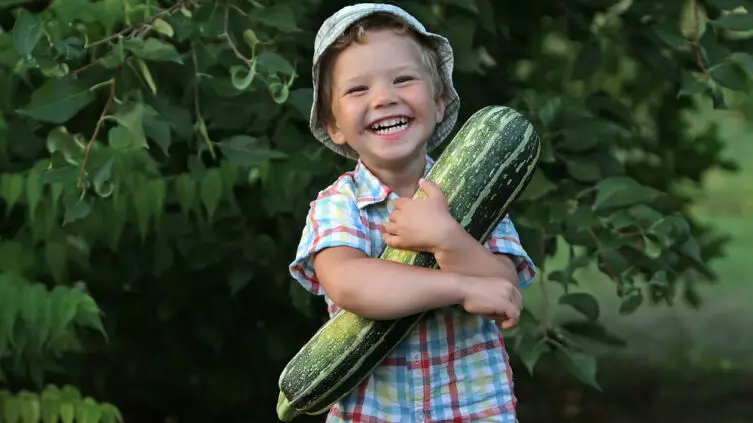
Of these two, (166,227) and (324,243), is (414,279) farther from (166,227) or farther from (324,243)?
(166,227)

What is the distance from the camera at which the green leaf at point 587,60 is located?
15.3ft

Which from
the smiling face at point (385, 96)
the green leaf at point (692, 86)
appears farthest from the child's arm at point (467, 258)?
the green leaf at point (692, 86)

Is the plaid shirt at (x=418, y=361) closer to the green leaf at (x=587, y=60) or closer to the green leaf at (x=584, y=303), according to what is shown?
the green leaf at (x=584, y=303)

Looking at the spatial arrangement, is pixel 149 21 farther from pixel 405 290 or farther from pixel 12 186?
pixel 405 290

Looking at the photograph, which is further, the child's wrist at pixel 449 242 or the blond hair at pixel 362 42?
the blond hair at pixel 362 42

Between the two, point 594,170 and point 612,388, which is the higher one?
point 594,170

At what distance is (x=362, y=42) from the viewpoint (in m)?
2.55

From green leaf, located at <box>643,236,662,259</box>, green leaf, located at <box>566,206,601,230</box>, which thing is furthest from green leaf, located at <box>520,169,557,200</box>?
green leaf, located at <box>643,236,662,259</box>

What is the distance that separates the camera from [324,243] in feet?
8.27

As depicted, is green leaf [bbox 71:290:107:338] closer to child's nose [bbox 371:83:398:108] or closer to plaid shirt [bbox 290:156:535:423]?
plaid shirt [bbox 290:156:535:423]

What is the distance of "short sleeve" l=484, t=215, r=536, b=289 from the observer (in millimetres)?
2715

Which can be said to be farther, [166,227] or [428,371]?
[166,227]

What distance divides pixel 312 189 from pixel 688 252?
133 centimetres

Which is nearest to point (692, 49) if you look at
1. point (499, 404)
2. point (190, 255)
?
point (190, 255)
